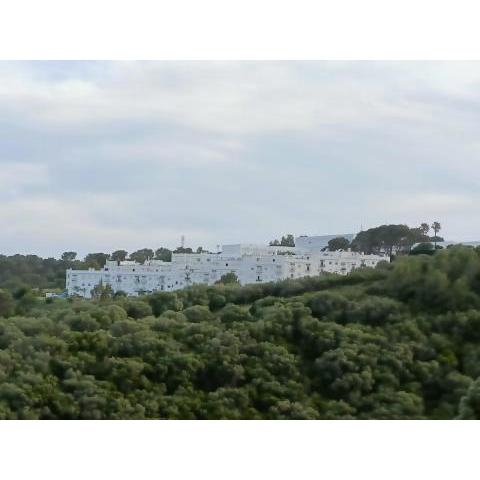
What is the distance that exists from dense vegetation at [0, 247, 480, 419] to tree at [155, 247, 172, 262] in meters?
0.32

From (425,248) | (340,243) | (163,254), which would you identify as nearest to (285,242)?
(340,243)

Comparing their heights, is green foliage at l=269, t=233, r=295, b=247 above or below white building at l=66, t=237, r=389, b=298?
above

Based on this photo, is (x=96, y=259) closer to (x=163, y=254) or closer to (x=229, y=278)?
(x=163, y=254)

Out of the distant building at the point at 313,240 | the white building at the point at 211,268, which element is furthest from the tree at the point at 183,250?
the distant building at the point at 313,240

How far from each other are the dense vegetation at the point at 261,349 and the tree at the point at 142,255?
1.12ft

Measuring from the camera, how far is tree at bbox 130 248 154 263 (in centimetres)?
828

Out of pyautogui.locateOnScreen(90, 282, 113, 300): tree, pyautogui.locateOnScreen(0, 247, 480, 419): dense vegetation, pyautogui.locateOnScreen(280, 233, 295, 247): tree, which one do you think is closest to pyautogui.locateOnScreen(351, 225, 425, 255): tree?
pyautogui.locateOnScreen(0, 247, 480, 419): dense vegetation

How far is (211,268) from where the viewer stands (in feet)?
27.5

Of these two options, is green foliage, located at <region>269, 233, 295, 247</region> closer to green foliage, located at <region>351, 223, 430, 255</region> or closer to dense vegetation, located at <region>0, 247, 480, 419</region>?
dense vegetation, located at <region>0, 247, 480, 419</region>

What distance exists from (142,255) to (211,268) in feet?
2.04

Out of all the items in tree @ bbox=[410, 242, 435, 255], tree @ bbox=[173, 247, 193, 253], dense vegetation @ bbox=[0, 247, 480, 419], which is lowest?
dense vegetation @ bbox=[0, 247, 480, 419]
